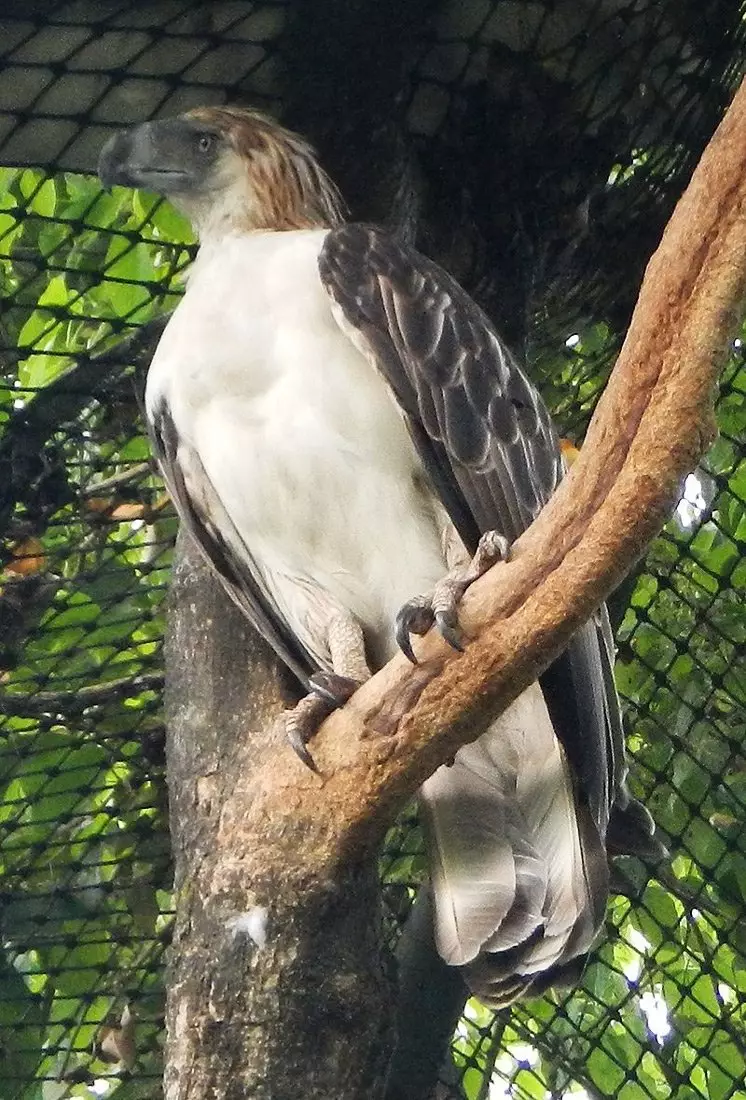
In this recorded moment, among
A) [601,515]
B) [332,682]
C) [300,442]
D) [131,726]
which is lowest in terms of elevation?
[131,726]

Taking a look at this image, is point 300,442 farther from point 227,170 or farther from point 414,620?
point 227,170

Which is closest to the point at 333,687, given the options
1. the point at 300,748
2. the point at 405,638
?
the point at 300,748

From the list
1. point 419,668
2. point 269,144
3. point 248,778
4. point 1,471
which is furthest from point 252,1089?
point 269,144

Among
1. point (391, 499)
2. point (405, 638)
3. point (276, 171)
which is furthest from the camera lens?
point (276, 171)

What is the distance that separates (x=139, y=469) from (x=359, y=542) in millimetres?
649

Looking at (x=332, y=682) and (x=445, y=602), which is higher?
(x=445, y=602)

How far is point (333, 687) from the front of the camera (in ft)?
6.68

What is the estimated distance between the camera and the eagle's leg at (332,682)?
190 cm

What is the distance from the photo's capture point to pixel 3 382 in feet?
8.50

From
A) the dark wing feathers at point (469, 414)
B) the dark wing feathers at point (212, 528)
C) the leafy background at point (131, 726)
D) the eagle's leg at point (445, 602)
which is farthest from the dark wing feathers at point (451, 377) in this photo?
the leafy background at point (131, 726)

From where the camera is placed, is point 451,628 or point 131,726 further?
point 131,726

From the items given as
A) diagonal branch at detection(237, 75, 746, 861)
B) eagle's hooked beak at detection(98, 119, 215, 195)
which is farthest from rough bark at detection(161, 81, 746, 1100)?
eagle's hooked beak at detection(98, 119, 215, 195)

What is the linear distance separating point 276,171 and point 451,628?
1.22 m

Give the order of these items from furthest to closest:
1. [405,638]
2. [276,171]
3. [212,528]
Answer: [276,171] → [212,528] → [405,638]
